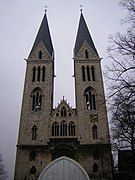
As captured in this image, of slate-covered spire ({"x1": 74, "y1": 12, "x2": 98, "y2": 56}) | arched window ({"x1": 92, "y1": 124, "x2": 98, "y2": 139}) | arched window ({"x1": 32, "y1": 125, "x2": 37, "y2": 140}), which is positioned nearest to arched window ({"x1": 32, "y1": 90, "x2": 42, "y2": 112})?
arched window ({"x1": 32, "y1": 125, "x2": 37, "y2": 140})

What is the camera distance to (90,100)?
98.1 feet

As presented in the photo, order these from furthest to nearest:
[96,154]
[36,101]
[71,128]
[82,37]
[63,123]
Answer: [82,37]
[36,101]
[63,123]
[71,128]
[96,154]

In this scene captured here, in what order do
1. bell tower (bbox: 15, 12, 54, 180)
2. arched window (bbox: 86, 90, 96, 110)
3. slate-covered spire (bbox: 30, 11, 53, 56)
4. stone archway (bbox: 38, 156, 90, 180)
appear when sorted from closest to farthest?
stone archway (bbox: 38, 156, 90, 180), bell tower (bbox: 15, 12, 54, 180), arched window (bbox: 86, 90, 96, 110), slate-covered spire (bbox: 30, 11, 53, 56)

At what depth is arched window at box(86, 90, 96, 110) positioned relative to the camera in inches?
1152

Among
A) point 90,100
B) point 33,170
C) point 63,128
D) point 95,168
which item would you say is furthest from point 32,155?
point 90,100

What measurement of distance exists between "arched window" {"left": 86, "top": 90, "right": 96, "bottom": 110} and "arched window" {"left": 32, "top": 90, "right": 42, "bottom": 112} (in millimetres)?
6752

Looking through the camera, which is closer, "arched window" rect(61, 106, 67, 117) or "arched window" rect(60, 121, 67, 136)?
"arched window" rect(60, 121, 67, 136)

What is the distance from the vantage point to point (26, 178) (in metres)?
23.7

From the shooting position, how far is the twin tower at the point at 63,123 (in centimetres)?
2466

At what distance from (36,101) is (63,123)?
536 cm

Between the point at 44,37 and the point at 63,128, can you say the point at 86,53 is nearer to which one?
the point at 44,37

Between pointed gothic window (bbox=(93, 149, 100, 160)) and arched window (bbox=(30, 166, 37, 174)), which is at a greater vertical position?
pointed gothic window (bbox=(93, 149, 100, 160))

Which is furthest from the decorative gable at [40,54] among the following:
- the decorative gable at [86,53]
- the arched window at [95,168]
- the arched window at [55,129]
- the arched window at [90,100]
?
the arched window at [95,168]

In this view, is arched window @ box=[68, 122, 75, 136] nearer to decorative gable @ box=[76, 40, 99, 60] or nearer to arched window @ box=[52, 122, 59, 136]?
arched window @ box=[52, 122, 59, 136]
